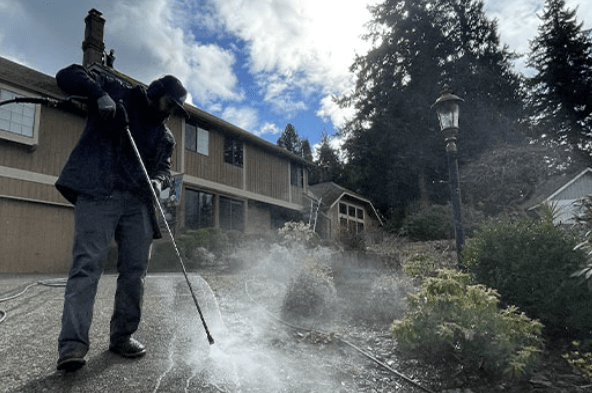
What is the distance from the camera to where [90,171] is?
2279 mm

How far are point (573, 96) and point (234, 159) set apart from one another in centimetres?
2512

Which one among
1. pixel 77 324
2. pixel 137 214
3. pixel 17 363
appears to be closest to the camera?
pixel 77 324

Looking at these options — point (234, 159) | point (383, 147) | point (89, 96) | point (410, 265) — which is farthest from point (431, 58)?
point (89, 96)

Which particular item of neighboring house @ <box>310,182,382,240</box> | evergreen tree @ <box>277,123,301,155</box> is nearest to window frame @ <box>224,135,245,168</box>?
neighboring house @ <box>310,182,382,240</box>

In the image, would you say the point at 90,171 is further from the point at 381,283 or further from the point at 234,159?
the point at 234,159

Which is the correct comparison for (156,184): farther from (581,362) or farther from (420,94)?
(420,94)

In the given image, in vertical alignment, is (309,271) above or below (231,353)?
above

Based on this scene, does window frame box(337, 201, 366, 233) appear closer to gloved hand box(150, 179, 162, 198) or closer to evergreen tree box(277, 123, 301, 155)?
gloved hand box(150, 179, 162, 198)

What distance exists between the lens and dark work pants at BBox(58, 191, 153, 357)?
2.00 meters

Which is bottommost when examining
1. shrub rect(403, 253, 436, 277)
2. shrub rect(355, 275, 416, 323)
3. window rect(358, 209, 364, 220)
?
shrub rect(355, 275, 416, 323)

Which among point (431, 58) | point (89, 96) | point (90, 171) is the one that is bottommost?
point (90, 171)

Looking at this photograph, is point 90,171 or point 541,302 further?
point 541,302

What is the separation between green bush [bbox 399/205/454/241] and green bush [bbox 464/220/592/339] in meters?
12.6

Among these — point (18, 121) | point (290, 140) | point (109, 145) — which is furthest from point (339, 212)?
point (290, 140)
